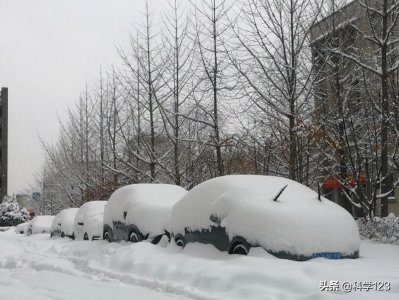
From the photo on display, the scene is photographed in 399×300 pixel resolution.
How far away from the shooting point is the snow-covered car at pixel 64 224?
17562mm

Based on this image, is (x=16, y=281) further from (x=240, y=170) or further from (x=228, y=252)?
(x=240, y=170)

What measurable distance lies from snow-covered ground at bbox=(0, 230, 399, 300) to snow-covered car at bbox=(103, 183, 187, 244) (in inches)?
40.0

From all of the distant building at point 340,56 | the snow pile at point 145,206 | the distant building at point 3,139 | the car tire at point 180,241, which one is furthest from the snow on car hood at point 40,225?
the distant building at point 3,139

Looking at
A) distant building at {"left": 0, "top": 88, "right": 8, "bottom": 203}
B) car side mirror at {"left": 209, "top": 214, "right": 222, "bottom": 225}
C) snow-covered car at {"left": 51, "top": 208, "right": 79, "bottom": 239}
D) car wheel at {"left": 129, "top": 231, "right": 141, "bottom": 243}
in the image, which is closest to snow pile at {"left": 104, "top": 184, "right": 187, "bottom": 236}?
car wheel at {"left": 129, "top": 231, "right": 141, "bottom": 243}

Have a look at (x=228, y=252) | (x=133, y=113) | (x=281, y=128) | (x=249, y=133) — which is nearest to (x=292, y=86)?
(x=281, y=128)

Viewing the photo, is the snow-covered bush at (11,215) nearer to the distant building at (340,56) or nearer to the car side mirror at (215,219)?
the distant building at (340,56)

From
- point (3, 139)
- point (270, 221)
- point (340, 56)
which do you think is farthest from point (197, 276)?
point (3, 139)

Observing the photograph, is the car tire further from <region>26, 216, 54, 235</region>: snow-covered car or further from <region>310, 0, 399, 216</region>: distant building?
<region>26, 216, 54, 235</region>: snow-covered car

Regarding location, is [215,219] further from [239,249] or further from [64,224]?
[64,224]

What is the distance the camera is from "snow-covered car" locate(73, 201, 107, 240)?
Result: 14.2 meters

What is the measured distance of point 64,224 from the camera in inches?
710

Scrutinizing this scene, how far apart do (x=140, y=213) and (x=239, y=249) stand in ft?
12.6

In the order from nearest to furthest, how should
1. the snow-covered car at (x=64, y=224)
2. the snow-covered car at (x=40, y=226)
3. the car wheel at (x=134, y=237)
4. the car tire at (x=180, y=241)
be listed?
the car tire at (x=180, y=241)
the car wheel at (x=134, y=237)
the snow-covered car at (x=64, y=224)
the snow-covered car at (x=40, y=226)

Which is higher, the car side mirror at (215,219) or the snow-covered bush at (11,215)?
the car side mirror at (215,219)
